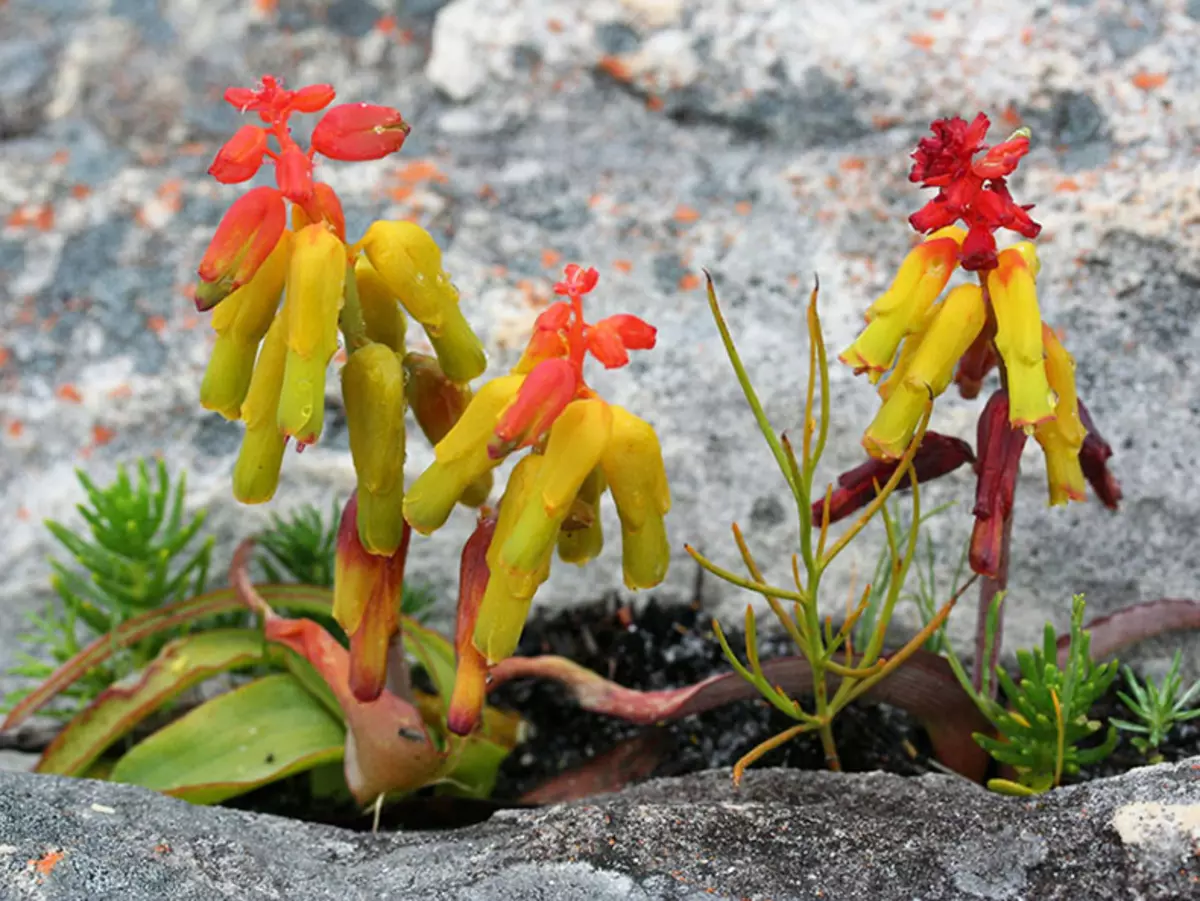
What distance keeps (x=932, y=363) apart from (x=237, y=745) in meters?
0.81

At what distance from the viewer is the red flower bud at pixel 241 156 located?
105 cm

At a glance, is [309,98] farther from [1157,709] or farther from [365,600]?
[1157,709]

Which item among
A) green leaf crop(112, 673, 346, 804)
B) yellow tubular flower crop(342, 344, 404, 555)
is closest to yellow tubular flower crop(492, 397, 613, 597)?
yellow tubular flower crop(342, 344, 404, 555)

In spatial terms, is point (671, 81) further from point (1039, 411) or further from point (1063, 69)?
point (1039, 411)

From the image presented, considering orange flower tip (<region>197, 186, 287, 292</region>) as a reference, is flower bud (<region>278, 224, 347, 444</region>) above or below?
below

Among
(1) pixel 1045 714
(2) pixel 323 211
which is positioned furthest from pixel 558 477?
(1) pixel 1045 714

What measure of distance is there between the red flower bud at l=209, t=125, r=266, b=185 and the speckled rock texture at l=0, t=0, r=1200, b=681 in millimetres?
725

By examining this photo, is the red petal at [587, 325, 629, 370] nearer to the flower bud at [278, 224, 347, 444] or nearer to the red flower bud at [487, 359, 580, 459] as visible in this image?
the red flower bud at [487, 359, 580, 459]

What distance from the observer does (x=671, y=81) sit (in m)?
2.06

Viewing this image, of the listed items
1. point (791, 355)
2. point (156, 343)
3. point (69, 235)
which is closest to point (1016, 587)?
point (791, 355)

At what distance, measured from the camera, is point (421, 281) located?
113 centimetres

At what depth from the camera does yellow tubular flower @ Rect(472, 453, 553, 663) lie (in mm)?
1085

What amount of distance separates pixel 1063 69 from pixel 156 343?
4.31 feet

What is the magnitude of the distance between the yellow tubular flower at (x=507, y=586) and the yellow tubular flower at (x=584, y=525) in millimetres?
51
